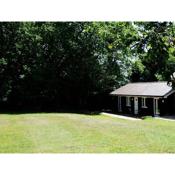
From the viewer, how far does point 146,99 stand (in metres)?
34.2

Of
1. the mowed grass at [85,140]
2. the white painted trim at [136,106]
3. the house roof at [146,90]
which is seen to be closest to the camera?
the mowed grass at [85,140]

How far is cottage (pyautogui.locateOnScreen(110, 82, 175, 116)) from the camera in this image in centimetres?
3241

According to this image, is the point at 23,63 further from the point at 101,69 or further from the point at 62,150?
the point at 62,150

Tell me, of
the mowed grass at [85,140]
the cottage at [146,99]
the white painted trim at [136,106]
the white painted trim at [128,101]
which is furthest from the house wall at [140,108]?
the mowed grass at [85,140]

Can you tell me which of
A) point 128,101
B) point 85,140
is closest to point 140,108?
point 128,101

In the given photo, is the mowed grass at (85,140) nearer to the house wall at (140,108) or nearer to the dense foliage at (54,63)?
the house wall at (140,108)

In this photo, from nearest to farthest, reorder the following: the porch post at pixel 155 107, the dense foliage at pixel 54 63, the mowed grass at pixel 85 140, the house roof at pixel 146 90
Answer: the mowed grass at pixel 85 140 < the house roof at pixel 146 90 < the porch post at pixel 155 107 < the dense foliage at pixel 54 63

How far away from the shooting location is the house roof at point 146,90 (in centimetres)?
3234

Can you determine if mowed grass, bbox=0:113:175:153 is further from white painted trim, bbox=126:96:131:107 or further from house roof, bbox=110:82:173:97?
white painted trim, bbox=126:96:131:107

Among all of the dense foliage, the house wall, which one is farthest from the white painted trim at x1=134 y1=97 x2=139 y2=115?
the dense foliage

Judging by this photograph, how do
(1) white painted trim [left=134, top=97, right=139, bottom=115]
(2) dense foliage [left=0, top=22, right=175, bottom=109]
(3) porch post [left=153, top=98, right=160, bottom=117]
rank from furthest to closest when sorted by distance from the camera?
(2) dense foliage [left=0, top=22, right=175, bottom=109]
(1) white painted trim [left=134, top=97, right=139, bottom=115]
(3) porch post [left=153, top=98, right=160, bottom=117]

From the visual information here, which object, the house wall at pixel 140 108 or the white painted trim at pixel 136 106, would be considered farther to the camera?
the white painted trim at pixel 136 106

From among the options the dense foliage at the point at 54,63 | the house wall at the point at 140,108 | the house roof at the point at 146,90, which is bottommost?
the house wall at the point at 140,108

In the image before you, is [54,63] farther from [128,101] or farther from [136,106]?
[136,106]
